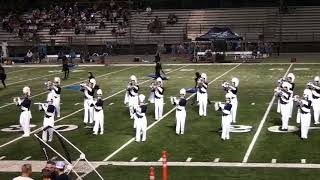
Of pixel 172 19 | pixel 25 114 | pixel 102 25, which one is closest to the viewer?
pixel 25 114

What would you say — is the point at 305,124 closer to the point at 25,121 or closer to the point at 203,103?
the point at 203,103

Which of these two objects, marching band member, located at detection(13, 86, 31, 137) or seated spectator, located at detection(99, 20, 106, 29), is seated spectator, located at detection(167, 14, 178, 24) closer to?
seated spectator, located at detection(99, 20, 106, 29)

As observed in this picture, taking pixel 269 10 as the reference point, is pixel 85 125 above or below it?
below

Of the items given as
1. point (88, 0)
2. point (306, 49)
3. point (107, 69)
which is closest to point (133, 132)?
point (107, 69)

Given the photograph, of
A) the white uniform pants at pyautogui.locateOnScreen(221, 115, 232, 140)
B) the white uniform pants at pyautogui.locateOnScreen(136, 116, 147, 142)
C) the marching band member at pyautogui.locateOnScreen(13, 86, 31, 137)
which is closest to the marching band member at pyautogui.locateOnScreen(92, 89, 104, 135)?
the white uniform pants at pyautogui.locateOnScreen(136, 116, 147, 142)

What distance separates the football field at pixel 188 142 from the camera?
591 inches

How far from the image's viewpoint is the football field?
591 inches

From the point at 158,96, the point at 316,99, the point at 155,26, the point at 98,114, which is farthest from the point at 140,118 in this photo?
the point at 155,26

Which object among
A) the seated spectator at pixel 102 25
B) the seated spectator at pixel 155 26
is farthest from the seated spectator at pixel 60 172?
the seated spectator at pixel 102 25

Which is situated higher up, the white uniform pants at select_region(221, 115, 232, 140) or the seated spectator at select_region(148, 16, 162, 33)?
the seated spectator at select_region(148, 16, 162, 33)

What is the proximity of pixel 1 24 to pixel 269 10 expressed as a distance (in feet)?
92.5

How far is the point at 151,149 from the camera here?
17344 mm

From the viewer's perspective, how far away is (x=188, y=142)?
1828 centimetres

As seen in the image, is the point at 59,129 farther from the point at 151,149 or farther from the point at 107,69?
the point at 107,69
